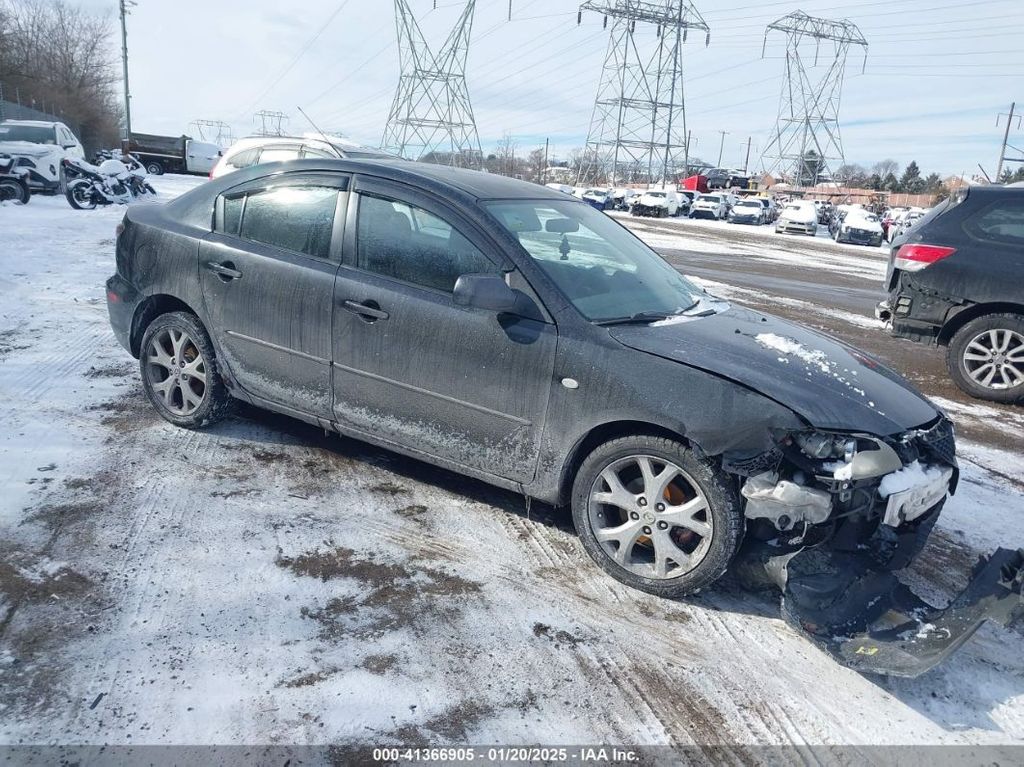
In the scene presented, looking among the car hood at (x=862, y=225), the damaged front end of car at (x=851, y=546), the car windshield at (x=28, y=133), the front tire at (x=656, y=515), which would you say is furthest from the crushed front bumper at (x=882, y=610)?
the car hood at (x=862, y=225)

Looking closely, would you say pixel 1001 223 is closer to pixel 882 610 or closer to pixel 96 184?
pixel 882 610

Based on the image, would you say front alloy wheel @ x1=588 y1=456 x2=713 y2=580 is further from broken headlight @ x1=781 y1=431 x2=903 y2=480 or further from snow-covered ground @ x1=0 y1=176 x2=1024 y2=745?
broken headlight @ x1=781 y1=431 x2=903 y2=480

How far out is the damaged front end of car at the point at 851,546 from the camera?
9.23ft

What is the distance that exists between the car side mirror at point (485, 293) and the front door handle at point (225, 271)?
1.55m

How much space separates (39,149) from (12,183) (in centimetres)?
283

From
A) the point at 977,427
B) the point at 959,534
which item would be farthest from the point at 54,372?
the point at 977,427

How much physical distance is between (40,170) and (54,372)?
1597cm

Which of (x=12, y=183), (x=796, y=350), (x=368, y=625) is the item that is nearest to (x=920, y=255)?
(x=796, y=350)

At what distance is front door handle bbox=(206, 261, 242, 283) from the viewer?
423 cm

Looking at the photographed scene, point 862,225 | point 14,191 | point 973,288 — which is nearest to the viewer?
point 973,288

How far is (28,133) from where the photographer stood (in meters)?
19.5

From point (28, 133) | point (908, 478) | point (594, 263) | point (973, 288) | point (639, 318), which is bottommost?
point (908, 478)

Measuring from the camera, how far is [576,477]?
341 cm

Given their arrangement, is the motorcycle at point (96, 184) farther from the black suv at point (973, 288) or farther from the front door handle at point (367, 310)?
the black suv at point (973, 288)
